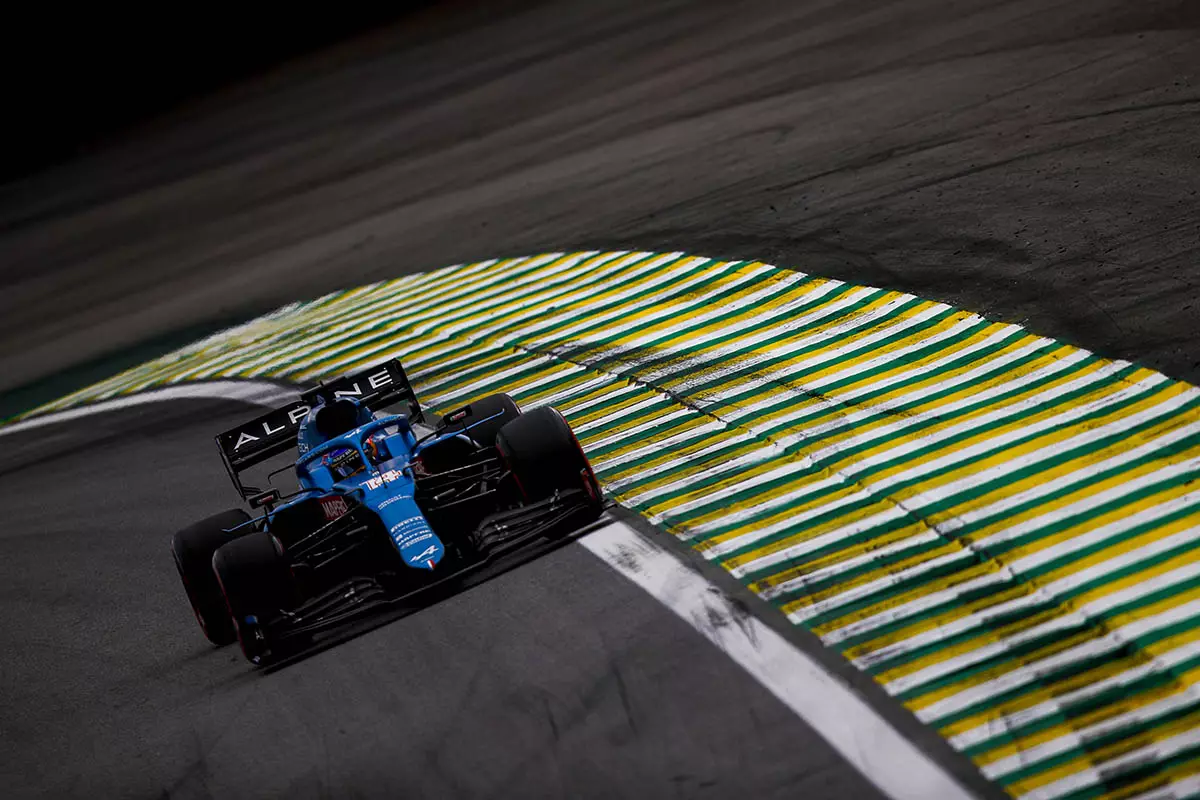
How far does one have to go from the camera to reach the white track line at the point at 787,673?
580 centimetres

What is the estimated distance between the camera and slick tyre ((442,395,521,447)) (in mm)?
9227

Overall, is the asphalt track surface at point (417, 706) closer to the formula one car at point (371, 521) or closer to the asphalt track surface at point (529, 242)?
the asphalt track surface at point (529, 242)

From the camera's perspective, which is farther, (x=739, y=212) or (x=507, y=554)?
(x=739, y=212)

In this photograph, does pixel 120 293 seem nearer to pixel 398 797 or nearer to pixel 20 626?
pixel 20 626

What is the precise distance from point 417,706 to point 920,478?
124 inches

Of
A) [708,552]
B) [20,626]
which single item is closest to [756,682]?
[708,552]

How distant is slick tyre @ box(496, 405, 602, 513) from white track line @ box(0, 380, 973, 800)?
17.0 inches

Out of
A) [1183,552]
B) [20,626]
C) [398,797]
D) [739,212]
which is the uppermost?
[739,212]

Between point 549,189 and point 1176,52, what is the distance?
7.16 m

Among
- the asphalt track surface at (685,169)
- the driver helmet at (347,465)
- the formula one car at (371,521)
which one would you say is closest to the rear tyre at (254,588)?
the formula one car at (371,521)

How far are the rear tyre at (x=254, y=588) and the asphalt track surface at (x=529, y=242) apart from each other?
319mm

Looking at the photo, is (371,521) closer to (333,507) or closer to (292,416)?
(333,507)

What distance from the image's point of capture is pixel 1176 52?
47.5 feet

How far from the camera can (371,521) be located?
8.34 metres
